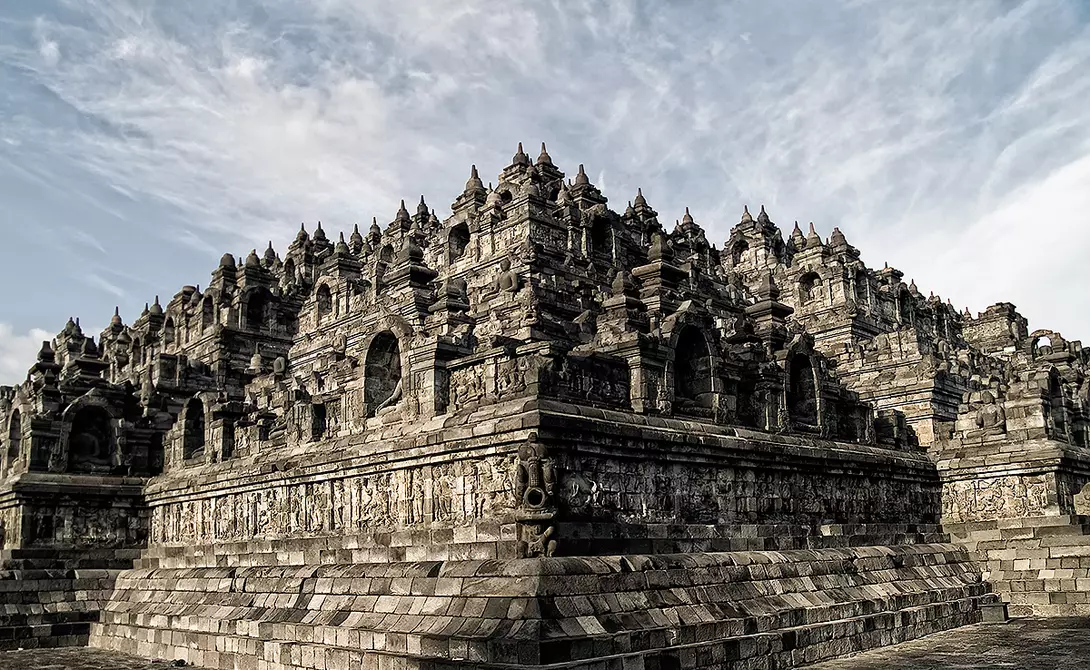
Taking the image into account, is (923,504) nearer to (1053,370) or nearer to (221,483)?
(1053,370)

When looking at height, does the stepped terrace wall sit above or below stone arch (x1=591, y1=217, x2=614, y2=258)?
below

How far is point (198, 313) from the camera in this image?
4431 cm

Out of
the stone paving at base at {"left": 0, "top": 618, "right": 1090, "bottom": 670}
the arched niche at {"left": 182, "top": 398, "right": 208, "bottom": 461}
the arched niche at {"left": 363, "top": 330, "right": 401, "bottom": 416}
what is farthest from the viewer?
the arched niche at {"left": 182, "top": 398, "right": 208, "bottom": 461}

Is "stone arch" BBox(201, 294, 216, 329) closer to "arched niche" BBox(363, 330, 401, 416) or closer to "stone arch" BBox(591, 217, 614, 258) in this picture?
"stone arch" BBox(591, 217, 614, 258)

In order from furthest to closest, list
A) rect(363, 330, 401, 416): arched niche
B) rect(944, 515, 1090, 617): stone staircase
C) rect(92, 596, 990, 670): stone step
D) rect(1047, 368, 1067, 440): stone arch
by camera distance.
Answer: rect(1047, 368, 1067, 440): stone arch
rect(944, 515, 1090, 617): stone staircase
rect(363, 330, 401, 416): arched niche
rect(92, 596, 990, 670): stone step

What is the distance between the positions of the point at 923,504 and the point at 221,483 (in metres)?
17.6

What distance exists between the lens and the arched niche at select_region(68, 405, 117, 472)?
27.3m

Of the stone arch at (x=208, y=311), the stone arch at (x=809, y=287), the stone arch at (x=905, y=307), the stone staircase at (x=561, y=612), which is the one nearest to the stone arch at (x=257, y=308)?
the stone arch at (x=208, y=311)

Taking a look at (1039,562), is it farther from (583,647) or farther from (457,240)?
(457,240)

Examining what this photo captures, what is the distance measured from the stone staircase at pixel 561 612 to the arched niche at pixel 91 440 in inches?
237

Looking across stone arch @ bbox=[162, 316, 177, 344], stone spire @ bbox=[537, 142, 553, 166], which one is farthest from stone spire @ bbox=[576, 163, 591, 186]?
stone arch @ bbox=[162, 316, 177, 344]

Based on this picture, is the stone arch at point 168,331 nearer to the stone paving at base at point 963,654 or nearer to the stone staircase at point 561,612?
the stone paving at base at point 963,654

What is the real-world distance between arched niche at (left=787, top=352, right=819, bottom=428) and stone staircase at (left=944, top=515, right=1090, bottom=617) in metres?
6.39

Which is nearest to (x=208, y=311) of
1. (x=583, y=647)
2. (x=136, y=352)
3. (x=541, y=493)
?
(x=136, y=352)
